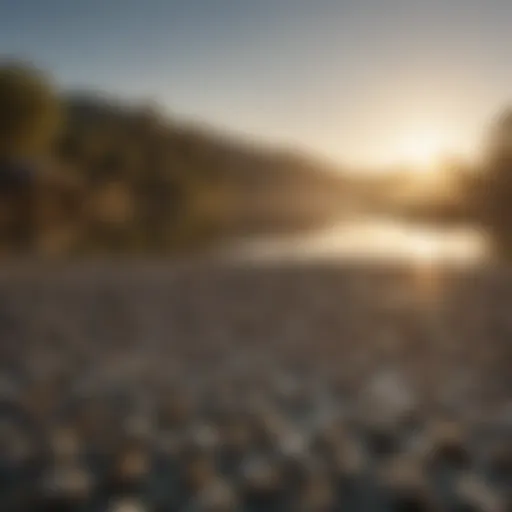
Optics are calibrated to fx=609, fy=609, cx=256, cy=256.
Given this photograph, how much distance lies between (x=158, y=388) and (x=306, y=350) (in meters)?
1.05

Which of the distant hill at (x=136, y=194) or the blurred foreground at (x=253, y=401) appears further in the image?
the distant hill at (x=136, y=194)

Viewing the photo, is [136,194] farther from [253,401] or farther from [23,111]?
[253,401]

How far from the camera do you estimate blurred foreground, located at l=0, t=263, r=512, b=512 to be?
6.18 feet

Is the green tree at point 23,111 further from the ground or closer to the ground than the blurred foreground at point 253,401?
further from the ground

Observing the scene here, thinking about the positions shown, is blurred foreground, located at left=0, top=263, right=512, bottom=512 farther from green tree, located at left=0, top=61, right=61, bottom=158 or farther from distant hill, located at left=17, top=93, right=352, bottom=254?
green tree, located at left=0, top=61, right=61, bottom=158

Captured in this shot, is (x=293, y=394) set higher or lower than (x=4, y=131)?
lower

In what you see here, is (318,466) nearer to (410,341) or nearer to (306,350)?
(306,350)

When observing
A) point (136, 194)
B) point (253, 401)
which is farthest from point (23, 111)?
point (253, 401)

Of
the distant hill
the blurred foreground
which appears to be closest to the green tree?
the distant hill

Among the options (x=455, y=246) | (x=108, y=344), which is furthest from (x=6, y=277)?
(x=455, y=246)

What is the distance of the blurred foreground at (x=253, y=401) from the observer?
1.88 meters

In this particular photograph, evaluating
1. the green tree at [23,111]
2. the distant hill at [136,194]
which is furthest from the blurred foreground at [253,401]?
the green tree at [23,111]

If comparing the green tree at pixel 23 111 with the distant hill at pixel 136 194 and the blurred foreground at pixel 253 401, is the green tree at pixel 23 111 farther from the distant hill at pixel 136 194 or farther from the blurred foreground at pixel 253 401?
the blurred foreground at pixel 253 401

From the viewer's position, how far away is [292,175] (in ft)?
199
